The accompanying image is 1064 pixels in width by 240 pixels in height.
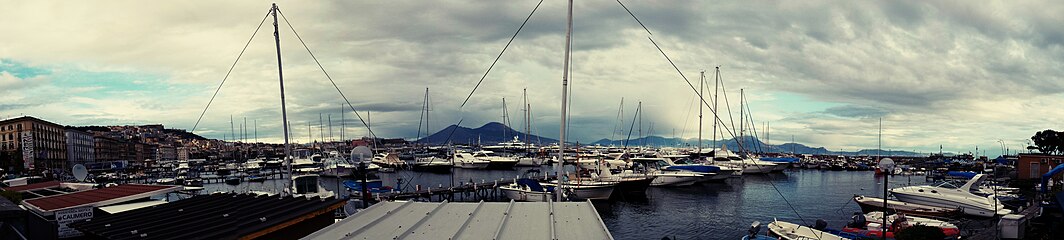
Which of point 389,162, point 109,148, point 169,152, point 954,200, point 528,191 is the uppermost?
point 954,200

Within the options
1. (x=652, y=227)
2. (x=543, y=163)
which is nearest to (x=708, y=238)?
(x=652, y=227)

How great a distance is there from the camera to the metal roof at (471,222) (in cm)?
1095

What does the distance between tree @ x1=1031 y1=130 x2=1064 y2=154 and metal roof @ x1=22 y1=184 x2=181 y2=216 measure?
101 metres

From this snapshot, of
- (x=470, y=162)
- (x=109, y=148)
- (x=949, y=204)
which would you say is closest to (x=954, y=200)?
(x=949, y=204)

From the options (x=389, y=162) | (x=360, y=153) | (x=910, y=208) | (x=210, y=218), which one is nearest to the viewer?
(x=210, y=218)

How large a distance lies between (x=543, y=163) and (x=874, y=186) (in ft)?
218

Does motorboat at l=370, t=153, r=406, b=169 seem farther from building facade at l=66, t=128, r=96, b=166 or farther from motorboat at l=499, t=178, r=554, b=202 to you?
motorboat at l=499, t=178, r=554, b=202

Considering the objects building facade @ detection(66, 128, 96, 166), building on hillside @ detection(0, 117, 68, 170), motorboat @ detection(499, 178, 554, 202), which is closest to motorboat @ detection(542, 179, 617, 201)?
motorboat @ detection(499, 178, 554, 202)

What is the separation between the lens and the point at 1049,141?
80562 millimetres

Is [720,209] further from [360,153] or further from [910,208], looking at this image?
[360,153]

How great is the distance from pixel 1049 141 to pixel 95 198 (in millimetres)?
105709

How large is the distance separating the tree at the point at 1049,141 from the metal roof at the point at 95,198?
100540mm

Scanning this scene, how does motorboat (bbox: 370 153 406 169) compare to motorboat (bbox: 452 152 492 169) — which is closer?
motorboat (bbox: 452 152 492 169)

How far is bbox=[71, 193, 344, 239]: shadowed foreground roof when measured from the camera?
1105 cm
